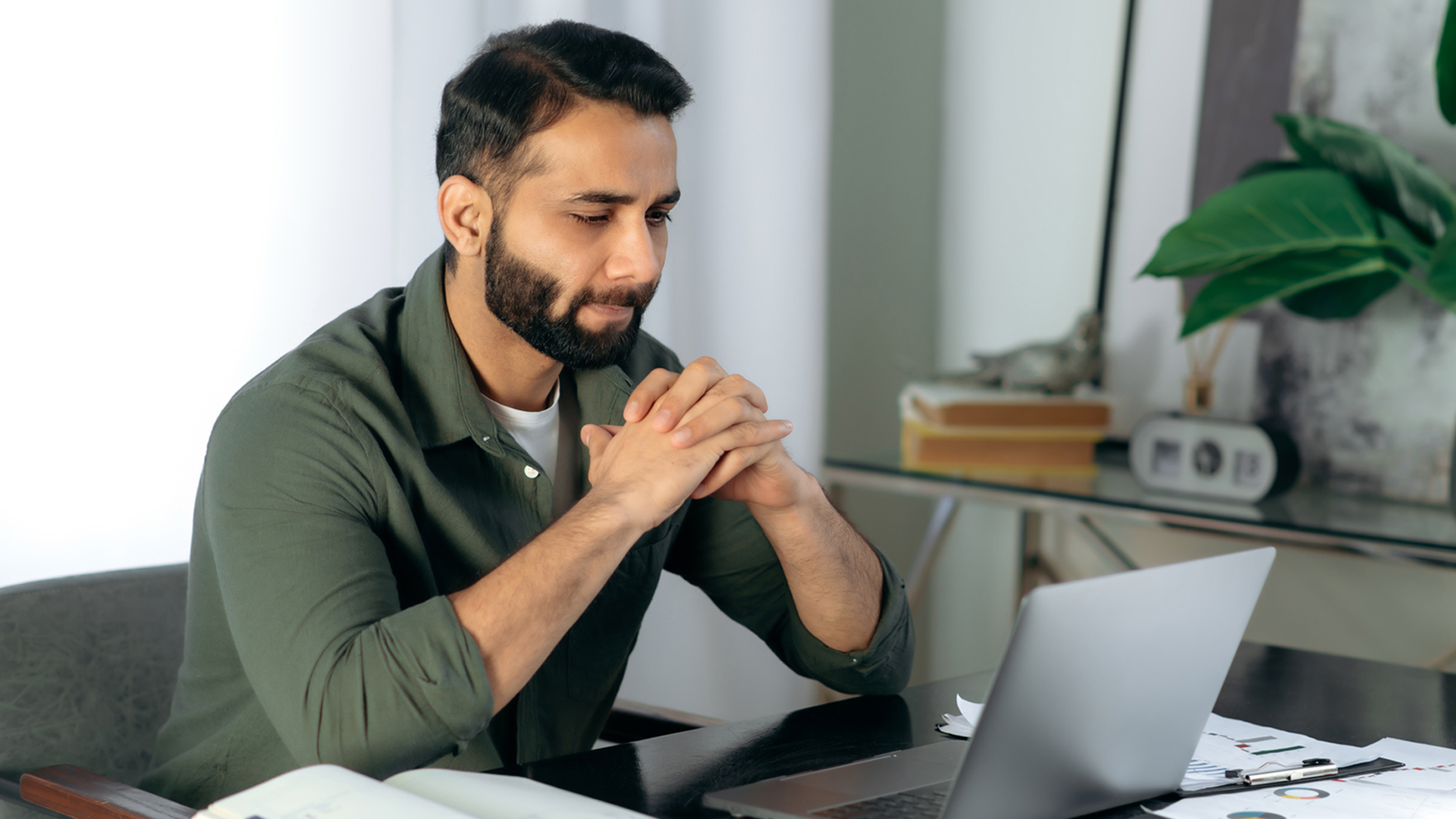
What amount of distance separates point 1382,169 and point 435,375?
1.51 m

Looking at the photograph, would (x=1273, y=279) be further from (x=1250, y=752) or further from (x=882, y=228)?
(x=1250, y=752)

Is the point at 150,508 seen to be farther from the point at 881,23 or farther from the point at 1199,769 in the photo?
the point at 881,23

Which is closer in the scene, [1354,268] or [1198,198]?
[1354,268]

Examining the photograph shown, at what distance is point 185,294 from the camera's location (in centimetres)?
148

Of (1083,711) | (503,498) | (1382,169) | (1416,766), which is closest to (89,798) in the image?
(503,498)

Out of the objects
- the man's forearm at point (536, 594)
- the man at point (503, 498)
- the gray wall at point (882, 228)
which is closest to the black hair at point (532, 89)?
the man at point (503, 498)

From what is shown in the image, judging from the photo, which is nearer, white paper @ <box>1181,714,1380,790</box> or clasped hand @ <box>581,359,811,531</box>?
white paper @ <box>1181,714,1380,790</box>

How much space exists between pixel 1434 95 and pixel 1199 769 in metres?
1.67

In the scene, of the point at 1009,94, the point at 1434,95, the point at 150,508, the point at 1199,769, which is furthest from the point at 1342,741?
the point at 1009,94

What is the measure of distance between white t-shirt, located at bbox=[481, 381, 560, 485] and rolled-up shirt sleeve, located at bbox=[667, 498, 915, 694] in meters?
0.16

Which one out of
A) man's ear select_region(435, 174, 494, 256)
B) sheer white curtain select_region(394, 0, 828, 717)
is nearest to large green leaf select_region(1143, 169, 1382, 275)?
sheer white curtain select_region(394, 0, 828, 717)

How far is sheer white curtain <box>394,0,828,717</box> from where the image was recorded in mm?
2080

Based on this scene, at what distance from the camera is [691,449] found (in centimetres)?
104

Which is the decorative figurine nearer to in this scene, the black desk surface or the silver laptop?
the black desk surface
